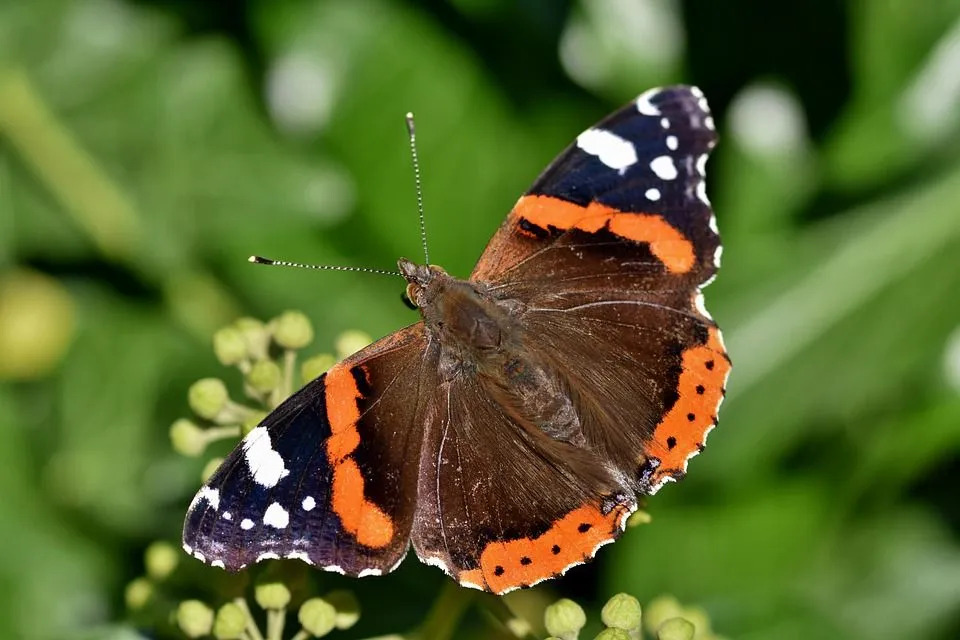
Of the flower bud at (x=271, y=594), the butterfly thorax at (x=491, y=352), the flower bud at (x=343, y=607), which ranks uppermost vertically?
the butterfly thorax at (x=491, y=352)

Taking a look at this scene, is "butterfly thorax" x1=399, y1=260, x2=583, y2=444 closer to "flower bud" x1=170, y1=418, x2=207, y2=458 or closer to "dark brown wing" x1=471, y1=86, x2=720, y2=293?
"dark brown wing" x1=471, y1=86, x2=720, y2=293

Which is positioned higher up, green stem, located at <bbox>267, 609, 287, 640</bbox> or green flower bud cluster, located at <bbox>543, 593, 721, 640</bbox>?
green flower bud cluster, located at <bbox>543, 593, 721, 640</bbox>

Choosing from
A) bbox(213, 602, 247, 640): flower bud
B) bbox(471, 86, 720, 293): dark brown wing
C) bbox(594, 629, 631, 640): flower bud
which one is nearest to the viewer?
bbox(594, 629, 631, 640): flower bud

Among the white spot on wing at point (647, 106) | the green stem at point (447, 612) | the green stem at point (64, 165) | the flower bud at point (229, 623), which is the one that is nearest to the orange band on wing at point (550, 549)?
the green stem at point (447, 612)

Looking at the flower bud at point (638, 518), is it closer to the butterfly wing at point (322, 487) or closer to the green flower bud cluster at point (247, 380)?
the butterfly wing at point (322, 487)

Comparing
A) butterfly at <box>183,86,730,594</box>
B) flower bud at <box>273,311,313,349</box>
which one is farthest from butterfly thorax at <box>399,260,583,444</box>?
flower bud at <box>273,311,313,349</box>

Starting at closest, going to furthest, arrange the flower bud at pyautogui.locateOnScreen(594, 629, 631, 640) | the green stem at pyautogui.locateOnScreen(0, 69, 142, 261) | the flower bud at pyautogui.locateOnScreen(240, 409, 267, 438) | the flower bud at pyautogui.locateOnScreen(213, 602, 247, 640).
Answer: the flower bud at pyautogui.locateOnScreen(594, 629, 631, 640), the flower bud at pyautogui.locateOnScreen(213, 602, 247, 640), the flower bud at pyautogui.locateOnScreen(240, 409, 267, 438), the green stem at pyautogui.locateOnScreen(0, 69, 142, 261)

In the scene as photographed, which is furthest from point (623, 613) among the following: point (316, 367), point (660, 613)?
point (316, 367)
